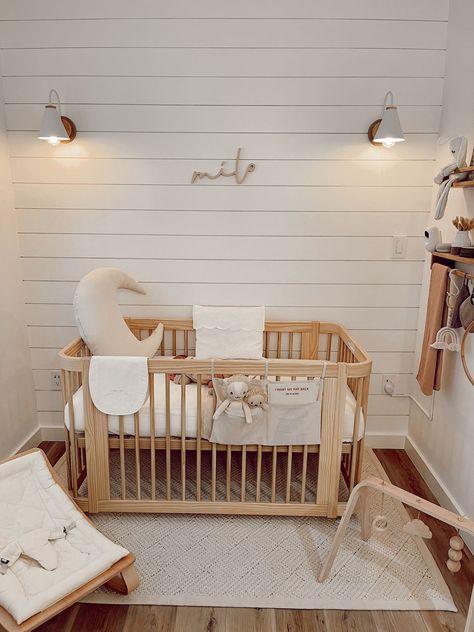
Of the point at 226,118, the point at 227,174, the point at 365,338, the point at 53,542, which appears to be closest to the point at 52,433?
the point at 53,542

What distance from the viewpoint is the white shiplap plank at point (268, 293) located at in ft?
8.75

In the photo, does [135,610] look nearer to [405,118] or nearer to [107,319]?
[107,319]

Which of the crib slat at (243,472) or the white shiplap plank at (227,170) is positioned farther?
the white shiplap plank at (227,170)

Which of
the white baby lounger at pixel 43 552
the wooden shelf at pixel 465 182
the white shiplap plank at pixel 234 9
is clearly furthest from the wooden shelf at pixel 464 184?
the white baby lounger at pixel 43 552

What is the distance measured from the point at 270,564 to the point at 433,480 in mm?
992

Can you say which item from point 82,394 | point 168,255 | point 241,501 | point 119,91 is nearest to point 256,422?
point 241,501

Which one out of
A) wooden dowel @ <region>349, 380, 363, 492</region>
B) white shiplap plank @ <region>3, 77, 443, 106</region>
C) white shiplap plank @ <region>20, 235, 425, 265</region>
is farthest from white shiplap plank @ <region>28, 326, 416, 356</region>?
white shiplap plank @ <region>3, 77, 443, 106</region>

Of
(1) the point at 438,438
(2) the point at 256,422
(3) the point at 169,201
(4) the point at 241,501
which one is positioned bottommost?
(4) the point at 241,501

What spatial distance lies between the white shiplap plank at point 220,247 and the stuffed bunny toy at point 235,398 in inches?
34.7

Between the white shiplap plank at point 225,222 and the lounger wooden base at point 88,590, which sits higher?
the white shiplap plank at point 225,222

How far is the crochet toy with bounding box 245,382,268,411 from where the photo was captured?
197 cm

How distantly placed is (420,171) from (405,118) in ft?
0.92

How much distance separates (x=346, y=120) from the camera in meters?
2.47

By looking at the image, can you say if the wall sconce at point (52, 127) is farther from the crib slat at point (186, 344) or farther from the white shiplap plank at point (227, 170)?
the crib slat at point (186, 344)
